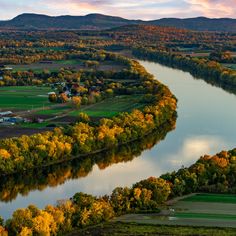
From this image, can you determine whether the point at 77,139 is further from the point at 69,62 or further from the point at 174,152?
the point at 69,62

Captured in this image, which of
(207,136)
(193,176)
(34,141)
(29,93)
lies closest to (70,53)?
(29,93)

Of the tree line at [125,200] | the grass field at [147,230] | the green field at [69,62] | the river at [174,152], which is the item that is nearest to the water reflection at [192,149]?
the river at [174,152]

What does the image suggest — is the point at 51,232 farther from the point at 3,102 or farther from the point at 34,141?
the point at 3,102

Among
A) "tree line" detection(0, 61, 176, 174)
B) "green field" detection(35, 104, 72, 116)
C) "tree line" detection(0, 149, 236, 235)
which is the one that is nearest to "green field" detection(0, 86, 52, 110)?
"green field" detection(35, 104, 72, 116)

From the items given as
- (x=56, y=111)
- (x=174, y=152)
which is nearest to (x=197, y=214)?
(x=174, y=152)

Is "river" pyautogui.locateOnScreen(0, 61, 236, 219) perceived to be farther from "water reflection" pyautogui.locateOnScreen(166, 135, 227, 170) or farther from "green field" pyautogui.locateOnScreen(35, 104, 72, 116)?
"green field" pyautogui.locateOnScreen(35, 104, 72, 116)

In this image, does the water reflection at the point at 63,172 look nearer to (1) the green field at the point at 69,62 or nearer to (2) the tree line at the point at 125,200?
(2) the tree line at the point at 125,200
